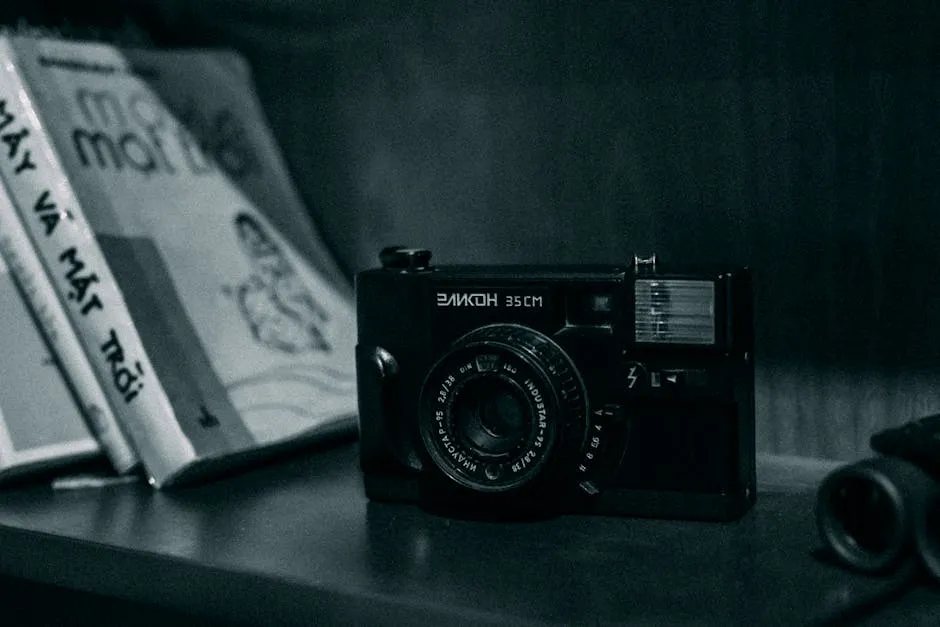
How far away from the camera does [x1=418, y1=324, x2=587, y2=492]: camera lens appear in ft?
2.02

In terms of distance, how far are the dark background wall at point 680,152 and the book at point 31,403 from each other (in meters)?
0.28

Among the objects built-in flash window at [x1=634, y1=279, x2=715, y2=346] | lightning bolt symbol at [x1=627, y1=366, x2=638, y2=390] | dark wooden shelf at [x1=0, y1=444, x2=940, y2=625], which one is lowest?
dark wooden shelf at [x1=0, y1=444, x2=940, y2=625]

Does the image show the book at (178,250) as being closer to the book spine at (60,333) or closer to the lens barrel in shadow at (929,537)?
the book spine at (60,333)

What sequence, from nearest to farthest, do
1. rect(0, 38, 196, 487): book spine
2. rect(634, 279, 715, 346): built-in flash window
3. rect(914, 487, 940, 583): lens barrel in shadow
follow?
1. rect(914, 487, 940, 583): lens barrel in shadow
2. rect(634, 279, 715, 346): built-in flash window
3. rect(0, 38, 196, 487): book spine

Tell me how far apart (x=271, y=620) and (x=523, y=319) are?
0.21m

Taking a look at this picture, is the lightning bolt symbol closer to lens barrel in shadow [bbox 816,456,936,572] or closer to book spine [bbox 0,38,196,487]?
lens barrel in shadow [bbox 816,456,936,572]

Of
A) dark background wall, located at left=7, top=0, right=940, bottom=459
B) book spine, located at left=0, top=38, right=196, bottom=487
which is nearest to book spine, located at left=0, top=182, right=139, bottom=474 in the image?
book spine, located at left=0, top=38, right=196, bottom=487

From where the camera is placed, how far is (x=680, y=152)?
2.61ft

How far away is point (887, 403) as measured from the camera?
0.75 metres


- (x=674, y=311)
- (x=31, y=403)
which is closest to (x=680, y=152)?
(x=674, y=311)

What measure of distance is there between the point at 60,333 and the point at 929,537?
1.64 ft

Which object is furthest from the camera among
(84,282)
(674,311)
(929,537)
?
(84,282)

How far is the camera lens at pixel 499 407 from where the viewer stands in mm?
616

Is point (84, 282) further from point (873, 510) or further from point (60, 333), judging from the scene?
point (873, 510)
